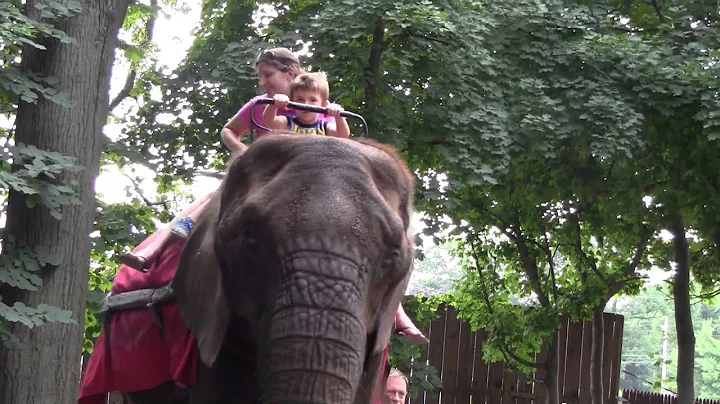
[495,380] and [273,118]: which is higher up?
[273,118]

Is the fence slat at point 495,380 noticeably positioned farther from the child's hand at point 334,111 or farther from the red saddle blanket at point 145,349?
the child's hand at point 334,111

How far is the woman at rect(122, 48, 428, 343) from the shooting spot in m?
4.43

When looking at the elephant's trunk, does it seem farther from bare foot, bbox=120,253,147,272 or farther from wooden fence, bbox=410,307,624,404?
wooden fence, bbox=410,307,624,404

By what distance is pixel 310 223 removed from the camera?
127 inches

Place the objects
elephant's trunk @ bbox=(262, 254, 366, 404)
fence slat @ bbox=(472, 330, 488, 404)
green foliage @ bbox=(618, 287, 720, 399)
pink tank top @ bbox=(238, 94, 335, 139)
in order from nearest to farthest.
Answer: elephant's trunk @ bbox=(262, 254, 366, 404) → pink tank top @ bbox=(238, 94, 335, 139) → fence slat @ bbox=(472, 330, 488, 404) → green foliage @ bbox=(618, 287, 720, 399)

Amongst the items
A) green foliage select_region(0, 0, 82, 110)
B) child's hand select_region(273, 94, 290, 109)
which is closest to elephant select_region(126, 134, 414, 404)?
child's hand select_region(273, 94, 290, 109)

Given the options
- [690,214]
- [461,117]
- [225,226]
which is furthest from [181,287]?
[690,214]

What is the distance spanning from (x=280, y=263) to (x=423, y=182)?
7834 mm

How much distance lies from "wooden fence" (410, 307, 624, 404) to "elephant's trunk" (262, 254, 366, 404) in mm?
13671

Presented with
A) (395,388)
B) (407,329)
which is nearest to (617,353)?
(395,388)

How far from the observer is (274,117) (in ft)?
14.3

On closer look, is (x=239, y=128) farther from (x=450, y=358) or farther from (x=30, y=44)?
(x=450, y=358)

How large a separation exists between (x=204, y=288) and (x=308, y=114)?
1.07 meters

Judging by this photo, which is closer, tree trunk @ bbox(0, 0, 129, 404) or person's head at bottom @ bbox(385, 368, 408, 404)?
tree trunk @ bbox(0, 0, 129, 404)
